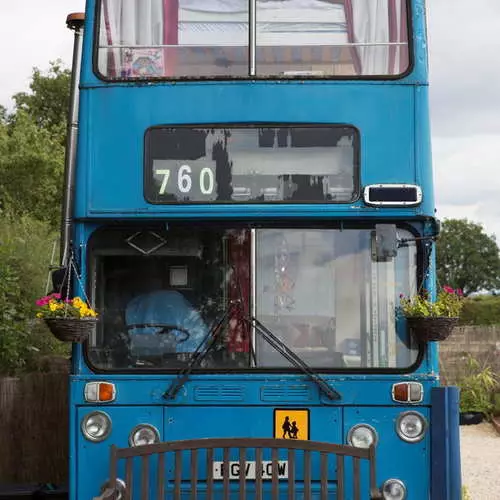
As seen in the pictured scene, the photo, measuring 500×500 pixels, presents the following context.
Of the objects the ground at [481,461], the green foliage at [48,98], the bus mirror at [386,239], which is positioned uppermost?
the green foliage at [48,98]

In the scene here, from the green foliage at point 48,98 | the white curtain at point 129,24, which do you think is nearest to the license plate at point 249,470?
the white curtain at point 129,24

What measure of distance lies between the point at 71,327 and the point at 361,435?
1948 millimetres

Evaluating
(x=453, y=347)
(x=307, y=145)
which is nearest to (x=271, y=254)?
(x=307, y=145)

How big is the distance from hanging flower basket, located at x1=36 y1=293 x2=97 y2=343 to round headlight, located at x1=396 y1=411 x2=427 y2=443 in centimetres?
205

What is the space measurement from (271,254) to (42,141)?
62.7ft

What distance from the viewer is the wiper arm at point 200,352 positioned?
20.9ft

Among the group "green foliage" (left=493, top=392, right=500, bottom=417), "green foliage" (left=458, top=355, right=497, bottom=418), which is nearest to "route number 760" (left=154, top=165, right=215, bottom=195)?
"green foliage" (left=458, top=355, right=497, bottom=418)

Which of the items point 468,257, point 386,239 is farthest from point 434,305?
point 468,257

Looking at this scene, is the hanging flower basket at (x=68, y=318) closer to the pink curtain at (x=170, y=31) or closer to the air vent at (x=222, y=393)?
the air vent at (x=222, y=393)

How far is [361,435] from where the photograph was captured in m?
6.41

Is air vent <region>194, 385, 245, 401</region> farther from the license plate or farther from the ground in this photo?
the ground

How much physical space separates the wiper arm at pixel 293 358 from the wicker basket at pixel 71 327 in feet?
3.35

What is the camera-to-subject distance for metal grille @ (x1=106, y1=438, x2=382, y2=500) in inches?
224

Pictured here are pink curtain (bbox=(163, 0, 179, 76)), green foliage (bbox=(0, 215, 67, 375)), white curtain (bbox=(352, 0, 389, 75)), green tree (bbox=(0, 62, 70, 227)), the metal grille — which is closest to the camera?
the metal grille
